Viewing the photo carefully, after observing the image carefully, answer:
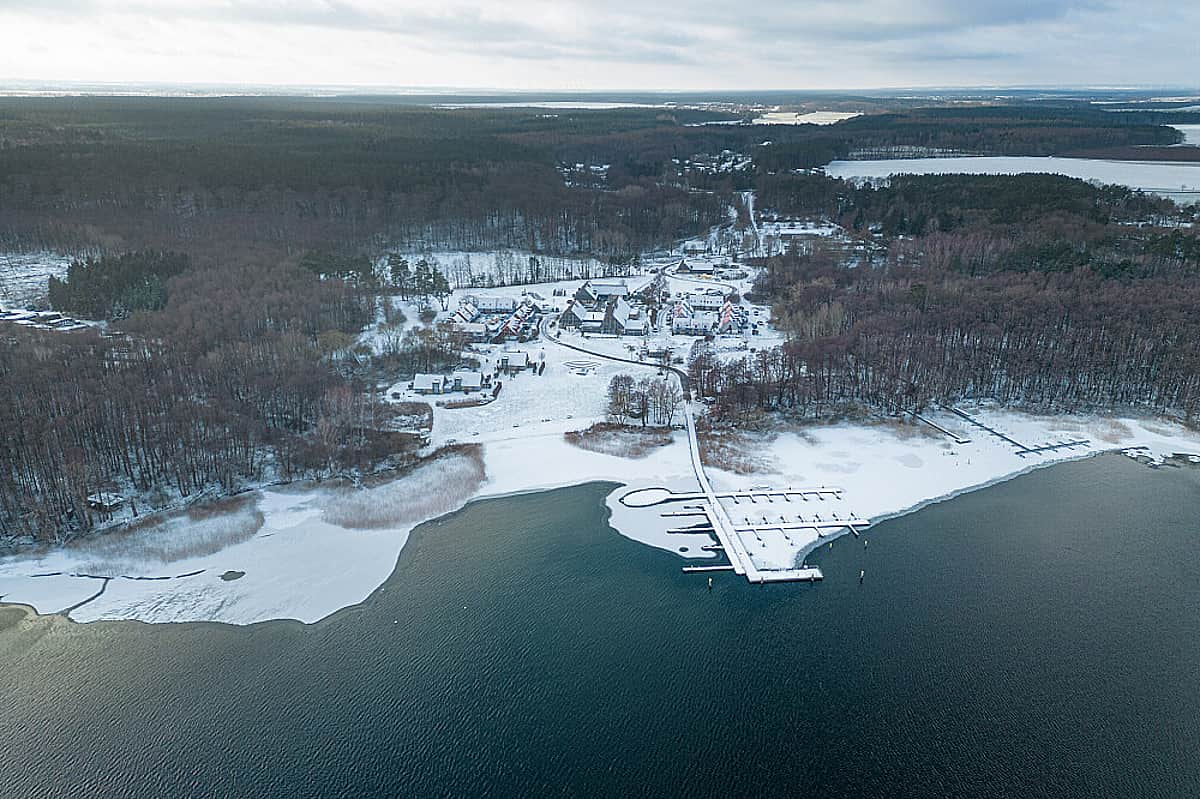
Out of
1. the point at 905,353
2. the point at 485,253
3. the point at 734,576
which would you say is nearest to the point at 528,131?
the point at 485,253

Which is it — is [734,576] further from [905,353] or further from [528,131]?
[528,131]

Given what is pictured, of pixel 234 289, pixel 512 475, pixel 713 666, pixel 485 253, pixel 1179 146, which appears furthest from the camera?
pixel 1179 146

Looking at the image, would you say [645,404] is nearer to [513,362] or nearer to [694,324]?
[513,362]

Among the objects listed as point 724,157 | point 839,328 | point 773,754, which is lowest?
point 773,754

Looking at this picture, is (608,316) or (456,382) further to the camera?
(608,316)

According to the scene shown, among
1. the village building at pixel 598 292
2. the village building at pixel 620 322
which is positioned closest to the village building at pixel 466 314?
the village building at pixel 598 292

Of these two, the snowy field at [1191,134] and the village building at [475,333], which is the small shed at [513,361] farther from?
the snowy field at [1191,134]

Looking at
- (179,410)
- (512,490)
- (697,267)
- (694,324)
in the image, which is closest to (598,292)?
(694,324)
